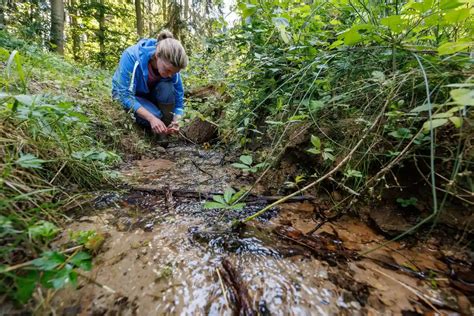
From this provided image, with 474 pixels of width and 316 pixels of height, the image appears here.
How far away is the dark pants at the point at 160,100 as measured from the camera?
3.27m

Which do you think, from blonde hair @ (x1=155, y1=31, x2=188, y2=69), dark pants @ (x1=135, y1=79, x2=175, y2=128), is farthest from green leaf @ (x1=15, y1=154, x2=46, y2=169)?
dark pants @ (x1=135, y1=79, x2=175, y2=128)

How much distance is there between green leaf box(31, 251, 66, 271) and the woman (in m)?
2.24

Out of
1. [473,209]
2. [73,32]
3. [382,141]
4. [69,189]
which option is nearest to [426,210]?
[473,209]

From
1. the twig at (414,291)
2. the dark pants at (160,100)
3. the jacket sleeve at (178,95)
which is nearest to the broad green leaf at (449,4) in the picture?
the twig at (414,291)

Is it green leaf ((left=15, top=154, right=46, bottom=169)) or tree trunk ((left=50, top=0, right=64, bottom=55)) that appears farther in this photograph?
tree trunk ((left=50, top=0, right=64, bottom=55))

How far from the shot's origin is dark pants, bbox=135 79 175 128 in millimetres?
3270

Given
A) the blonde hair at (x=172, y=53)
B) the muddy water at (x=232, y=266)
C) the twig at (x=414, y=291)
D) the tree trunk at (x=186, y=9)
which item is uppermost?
the tree trunk at (x=186, y=9)

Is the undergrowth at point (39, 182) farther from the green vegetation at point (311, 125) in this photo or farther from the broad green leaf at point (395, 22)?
the broad green leaf at point (395, 22)

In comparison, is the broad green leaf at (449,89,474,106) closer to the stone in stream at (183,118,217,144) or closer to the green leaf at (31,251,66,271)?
the green leaf at (31,251,66,271)

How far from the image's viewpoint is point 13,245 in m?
0.67

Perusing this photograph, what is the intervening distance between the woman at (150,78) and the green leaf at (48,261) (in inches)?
88.0

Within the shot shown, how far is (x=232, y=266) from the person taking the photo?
90 cm

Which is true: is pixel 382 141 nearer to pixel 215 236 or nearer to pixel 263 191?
pixel 263 191

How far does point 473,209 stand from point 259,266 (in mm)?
915
